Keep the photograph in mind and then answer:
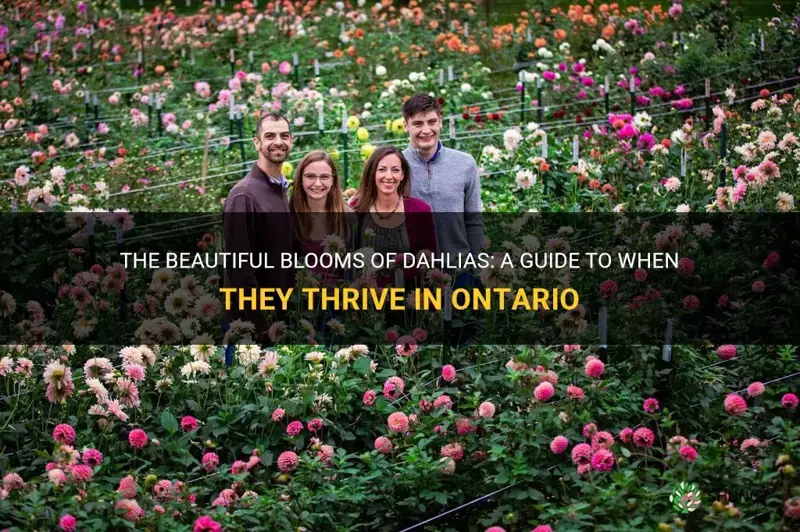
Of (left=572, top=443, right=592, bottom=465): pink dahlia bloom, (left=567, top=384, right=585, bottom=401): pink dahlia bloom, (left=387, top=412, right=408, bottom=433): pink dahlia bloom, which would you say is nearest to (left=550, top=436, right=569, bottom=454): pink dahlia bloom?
(left=572, top=443, right=592, bottom=465): pink dahlia bloom

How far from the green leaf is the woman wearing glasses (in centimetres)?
90

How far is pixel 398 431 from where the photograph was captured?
3941mm

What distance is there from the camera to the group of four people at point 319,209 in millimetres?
4711

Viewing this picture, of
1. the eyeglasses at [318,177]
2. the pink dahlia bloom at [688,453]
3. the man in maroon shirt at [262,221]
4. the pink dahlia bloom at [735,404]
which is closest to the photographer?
the pink dahlia bloom at [688,453]

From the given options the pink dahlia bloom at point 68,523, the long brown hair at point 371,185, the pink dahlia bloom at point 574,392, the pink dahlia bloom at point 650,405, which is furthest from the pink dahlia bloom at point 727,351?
the pink dahlia bloom at point 68,523

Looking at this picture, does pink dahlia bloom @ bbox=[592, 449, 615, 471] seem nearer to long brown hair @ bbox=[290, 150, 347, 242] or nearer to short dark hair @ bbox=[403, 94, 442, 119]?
long brown hair @ bbox=[290, 150, 347, 242]

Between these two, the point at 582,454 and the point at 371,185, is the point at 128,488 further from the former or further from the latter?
the point at 371,185

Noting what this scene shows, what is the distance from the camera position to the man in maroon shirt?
15.4 feet

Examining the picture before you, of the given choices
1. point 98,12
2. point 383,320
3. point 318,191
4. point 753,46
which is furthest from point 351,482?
point 98,12

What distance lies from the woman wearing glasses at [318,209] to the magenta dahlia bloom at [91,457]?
4.52 ft

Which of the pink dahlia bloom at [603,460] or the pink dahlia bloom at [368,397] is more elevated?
the pink dahlia bloom at [368,397]

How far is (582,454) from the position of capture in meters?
3.49

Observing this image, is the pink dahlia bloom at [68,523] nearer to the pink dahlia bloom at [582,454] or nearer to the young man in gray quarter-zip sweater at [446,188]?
the pink dahlia bloom at [582,454]

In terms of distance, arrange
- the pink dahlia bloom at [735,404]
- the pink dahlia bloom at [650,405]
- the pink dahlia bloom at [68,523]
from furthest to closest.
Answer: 1. the pink dahlia bloom at [650,405]
2. the pink dahlia bloom at [735,404]
3. the pink dahlia bloom at [68,523]
